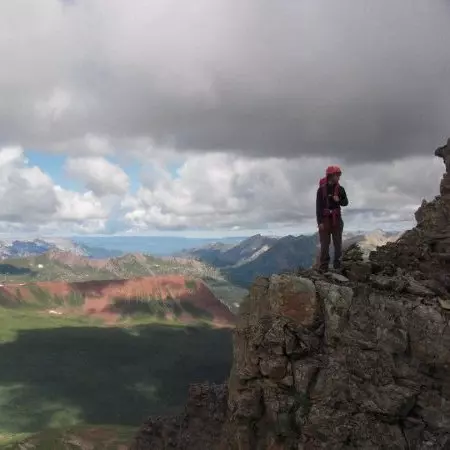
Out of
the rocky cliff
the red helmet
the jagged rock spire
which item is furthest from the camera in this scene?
the jagged rock spire

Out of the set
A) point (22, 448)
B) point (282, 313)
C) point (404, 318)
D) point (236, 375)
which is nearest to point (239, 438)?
point (236, 375)

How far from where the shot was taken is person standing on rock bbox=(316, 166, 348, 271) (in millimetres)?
32094

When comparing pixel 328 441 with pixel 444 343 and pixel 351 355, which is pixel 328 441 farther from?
pixel 444 343

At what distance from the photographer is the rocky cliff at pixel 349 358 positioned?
84.7ft

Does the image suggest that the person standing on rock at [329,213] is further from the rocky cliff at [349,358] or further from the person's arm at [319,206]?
the rocky cliff at [349,358]

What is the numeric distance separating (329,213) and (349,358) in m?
10.0

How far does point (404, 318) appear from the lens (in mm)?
27453

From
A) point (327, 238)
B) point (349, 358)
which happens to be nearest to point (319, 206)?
point (327, 238)

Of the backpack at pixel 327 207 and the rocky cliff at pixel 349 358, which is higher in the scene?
the backpack at pixel 327 207

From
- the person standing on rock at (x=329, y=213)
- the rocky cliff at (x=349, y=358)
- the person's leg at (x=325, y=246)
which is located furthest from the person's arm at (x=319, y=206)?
the rocky cliff at (x=349, y=358)

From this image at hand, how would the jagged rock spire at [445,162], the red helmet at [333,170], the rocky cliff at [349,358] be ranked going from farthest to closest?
the jagged rock spire at [445,162] < the red helmet at [333,170] < the rocky cliff at [349,358]

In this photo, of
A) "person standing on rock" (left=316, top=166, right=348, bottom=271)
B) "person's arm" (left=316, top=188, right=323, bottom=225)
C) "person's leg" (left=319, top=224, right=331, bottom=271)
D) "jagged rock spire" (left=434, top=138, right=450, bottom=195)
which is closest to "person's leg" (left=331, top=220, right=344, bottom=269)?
"person standing on rock" (left=316, top=166, right=348, bottom=271)

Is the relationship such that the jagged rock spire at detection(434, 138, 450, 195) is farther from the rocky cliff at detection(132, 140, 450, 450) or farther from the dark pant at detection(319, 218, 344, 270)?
the dark pant at detection(319, 218, 344, 270)

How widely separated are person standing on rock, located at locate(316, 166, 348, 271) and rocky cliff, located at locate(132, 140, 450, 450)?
5.22 feet
